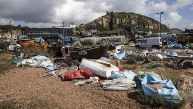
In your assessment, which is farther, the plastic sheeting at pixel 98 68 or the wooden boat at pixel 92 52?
the wooden boat at pixel 92 52

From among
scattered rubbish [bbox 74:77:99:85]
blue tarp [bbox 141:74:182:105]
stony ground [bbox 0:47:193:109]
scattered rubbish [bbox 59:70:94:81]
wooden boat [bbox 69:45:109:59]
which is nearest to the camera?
blue tarp [bbox 141:74:182:105]

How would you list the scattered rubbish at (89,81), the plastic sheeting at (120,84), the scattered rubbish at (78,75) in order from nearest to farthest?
the plastic sheeting at (120,84)
the scattered rubbish at (89,81)
the scattered rubbish at (78,75)

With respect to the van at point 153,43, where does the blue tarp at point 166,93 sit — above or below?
below

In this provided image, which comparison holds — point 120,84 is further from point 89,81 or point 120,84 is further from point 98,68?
point 98,68

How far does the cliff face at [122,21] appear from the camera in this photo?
123m

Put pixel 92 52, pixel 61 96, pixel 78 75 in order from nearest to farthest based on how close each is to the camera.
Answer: pixel 61 96 → pixel 78 75 → pixel 92 52

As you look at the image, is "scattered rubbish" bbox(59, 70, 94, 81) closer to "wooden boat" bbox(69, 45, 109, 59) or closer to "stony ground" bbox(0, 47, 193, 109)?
"stony ground" bbox(0, 47, 193, 109)

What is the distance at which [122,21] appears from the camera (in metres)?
127

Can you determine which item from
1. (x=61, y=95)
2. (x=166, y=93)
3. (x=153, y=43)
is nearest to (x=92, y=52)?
(x=61, y=95)

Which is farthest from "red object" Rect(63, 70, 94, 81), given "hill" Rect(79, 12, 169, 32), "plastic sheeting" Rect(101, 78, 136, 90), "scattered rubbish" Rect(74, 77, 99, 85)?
"hill" Rect(79, 12, 169, 32)

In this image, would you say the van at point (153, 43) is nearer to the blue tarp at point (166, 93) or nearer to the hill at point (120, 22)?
the blue tarp at point (166, 93)

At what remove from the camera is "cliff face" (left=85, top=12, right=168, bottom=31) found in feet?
402

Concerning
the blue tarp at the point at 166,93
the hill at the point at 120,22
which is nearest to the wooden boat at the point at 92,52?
the blue tarp at the point at 166,93

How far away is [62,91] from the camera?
7.02 m
